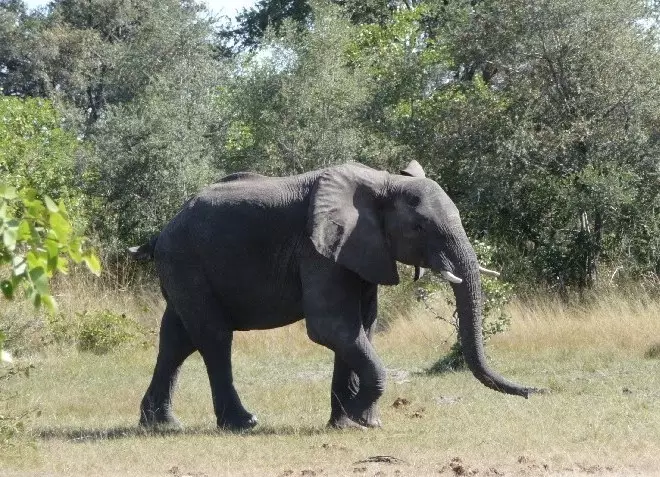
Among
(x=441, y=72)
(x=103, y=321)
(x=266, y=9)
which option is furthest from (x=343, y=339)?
(x=266, y=9)

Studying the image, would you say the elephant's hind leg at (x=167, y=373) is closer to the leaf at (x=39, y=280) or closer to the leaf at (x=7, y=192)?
the leaf at (x=7, y=192)

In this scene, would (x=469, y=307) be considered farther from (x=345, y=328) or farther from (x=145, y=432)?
(x=145, y=432)

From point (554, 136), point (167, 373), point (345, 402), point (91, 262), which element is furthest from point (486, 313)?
point (91, 262)

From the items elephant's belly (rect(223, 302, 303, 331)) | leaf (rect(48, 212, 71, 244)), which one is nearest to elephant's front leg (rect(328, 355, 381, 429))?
elephant's belly (rect(223, 302, 303, 331))

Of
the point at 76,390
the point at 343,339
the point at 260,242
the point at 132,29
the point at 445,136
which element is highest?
the point at 132,29

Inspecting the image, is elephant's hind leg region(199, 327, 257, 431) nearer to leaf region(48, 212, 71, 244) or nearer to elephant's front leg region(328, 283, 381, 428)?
elephant's front leg region(328, 283, 381, 428)

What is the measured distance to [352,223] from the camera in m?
11.9

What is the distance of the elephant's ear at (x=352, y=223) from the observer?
11.7 metres

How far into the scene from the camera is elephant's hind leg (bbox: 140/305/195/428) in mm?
13078

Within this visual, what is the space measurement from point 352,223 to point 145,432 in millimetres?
2870

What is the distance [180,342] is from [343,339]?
2.27 m

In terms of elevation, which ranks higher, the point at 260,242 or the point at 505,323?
the point at 260,242

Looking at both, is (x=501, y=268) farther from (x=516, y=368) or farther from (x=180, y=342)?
(x=180, y=342)

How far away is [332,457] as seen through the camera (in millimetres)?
10555
